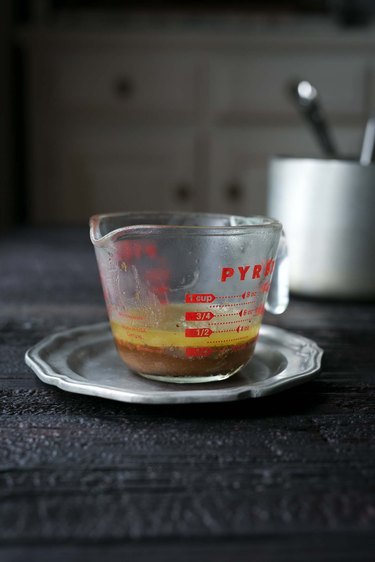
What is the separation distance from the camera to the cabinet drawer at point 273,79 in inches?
73.7

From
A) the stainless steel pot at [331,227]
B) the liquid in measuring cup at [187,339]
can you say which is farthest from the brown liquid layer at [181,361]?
the stainless steel pot at [331,227]

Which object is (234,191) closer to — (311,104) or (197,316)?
(311,104)

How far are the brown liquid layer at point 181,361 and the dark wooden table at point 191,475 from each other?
0.03 m

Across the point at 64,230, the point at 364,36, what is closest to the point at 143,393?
the point at 64,230

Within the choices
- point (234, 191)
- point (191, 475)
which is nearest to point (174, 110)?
point (234, 191)

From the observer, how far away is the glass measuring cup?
380 mm

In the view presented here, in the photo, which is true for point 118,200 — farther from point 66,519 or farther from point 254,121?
point 66,519

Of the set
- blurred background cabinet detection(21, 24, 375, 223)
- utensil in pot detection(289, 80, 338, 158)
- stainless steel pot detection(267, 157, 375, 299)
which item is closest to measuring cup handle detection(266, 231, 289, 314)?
stainless steel pot detection(267, 157, 375, 299)

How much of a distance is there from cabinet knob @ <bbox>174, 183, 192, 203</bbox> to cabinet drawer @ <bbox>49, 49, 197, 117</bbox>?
0.19 metres

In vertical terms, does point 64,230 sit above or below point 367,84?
below

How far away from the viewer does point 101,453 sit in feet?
0.99

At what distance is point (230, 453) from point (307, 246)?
39cm

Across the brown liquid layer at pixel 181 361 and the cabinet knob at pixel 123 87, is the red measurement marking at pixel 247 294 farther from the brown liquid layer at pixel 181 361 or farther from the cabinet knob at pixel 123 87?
the cabinet knob at pixel 123 87

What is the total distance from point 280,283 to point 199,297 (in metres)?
0.08
